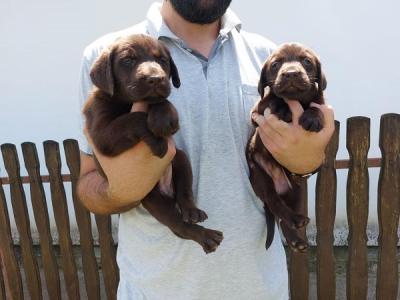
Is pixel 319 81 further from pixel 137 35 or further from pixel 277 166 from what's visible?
pixel 137 35

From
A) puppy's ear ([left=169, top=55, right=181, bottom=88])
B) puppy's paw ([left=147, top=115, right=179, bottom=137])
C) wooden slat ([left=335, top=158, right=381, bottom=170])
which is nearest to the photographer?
puppy's paw ([left=147, top=115, right=179, bottom=137])

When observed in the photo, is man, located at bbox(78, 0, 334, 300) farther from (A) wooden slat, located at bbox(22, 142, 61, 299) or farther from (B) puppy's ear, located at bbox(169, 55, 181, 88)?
(A) wooden slat, located at bbox(22, 142, 61, 299)

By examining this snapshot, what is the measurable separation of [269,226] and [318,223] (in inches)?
77.8

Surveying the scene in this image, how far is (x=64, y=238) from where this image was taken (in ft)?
15.4

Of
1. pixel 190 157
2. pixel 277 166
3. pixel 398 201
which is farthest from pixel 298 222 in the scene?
pixel 398 201

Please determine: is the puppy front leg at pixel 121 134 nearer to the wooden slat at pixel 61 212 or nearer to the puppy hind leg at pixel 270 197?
the puppy hind leg at pixel 270 197

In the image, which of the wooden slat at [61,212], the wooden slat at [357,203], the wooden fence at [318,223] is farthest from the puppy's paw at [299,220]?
the wooden slat at [61,212]

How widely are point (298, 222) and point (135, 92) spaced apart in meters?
0.89

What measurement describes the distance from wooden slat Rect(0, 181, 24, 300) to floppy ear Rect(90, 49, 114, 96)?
3.01 meters

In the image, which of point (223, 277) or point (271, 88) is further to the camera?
point (271, 88)

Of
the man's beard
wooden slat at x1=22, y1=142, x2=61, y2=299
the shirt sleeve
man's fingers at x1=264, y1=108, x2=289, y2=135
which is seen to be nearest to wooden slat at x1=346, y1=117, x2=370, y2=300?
man's fingers at x1=264, y1=108, x2=289, y2=135

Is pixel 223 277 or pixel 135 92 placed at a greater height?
pixel 135 92

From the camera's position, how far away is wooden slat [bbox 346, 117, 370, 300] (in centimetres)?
393

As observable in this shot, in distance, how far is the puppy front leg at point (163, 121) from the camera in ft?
6.58
